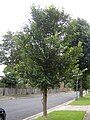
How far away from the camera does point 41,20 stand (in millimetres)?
15906

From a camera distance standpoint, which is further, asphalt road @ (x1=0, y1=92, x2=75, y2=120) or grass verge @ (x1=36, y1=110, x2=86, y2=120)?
asphalt road @ (x1=0, y1=92, x2=75, y2=120)

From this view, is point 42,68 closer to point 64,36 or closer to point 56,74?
point 56,74

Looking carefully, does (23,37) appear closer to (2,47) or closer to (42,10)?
(42,10)

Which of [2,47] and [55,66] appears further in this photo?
[2,47]

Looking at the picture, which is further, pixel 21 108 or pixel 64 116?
pixel 21 108

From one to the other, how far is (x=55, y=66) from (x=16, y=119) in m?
4.22

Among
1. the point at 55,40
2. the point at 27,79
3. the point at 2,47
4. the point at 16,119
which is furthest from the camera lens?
the point at 2,47

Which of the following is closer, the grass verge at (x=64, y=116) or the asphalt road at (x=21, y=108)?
the grass verge at (x=64, y=116)

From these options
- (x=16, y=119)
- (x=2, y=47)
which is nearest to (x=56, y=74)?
(x=16, y=119)

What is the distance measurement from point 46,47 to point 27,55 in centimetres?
99

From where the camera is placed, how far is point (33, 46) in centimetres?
1560

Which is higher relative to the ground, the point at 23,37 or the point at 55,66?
the point at 23,37

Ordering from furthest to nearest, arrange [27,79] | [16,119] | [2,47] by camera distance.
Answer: [2,47] < [16,119] < [27,79]

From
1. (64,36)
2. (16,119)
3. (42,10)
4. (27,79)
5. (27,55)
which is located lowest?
(16,119)
